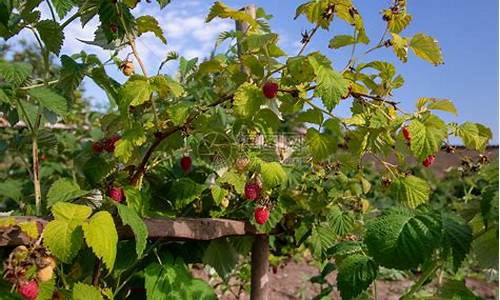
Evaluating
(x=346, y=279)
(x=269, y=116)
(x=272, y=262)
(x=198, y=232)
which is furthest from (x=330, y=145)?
(x=272, y=262)

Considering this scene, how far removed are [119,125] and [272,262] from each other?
2607mm

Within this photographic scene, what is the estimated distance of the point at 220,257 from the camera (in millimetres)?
2035

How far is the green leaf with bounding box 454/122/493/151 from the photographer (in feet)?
5.30

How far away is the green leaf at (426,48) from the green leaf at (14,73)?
1006 millimetres

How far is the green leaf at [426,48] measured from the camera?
163 cm

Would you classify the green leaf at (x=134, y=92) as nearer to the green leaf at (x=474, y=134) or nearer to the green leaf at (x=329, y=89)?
the green leaf at (x=329, y=89)

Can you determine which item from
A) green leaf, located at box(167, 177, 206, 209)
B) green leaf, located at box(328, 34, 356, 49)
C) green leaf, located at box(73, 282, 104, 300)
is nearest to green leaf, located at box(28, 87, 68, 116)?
green leaf, located at box(73, 282, 104, 300)

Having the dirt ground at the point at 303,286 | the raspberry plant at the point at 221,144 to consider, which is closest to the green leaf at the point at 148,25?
the raspberry plant at the point at 221,144

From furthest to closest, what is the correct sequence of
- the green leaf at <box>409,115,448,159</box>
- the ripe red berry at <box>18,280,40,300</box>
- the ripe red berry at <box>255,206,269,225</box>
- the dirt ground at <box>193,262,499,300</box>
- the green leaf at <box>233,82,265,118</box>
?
1. the dirt ground at <box>193,262,499,300</box>
2. the ripe red berry at <box>255,206,269,225</box>
3. the green leaf at <box>233,82,265,118</box>
4. the green leaf at <box>409,115,448,159</box>
5. the ripe red berry at <box>18,280,40,300</box>

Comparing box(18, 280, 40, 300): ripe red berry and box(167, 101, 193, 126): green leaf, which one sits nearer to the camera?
box(18, 280, 40, 300): ripe red berry

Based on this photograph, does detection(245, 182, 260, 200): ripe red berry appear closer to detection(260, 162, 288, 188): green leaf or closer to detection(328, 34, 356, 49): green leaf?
detection(260, 162, 288, 188): green leaf

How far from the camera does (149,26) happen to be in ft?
5.45

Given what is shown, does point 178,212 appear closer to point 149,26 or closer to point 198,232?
point 198,232

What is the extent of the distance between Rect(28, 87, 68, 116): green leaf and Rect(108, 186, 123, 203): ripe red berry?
0.74 ft
